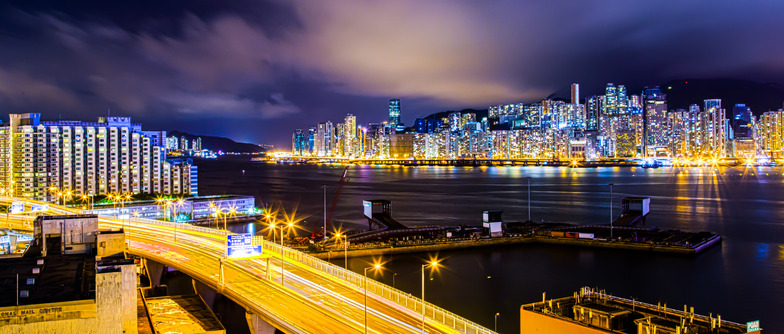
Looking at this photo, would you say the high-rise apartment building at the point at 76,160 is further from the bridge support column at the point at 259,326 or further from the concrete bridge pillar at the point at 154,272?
the bridge support column at the point at 259,326

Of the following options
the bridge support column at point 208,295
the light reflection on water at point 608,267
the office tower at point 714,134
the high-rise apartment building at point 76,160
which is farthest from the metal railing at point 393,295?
the office tower at point 714,134

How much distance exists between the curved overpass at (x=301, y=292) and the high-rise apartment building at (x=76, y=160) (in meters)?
34.8

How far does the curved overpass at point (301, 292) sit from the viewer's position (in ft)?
40.4

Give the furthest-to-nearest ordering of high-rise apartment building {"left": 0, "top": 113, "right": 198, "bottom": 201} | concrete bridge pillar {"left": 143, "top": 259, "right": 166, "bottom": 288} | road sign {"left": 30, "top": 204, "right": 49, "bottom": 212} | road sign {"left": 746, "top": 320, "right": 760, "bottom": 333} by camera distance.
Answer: high-rise apartment building {"left": 0, "top": 113, "right": 198, "bottom": 201}
road sign {"left": 30, "top": 204, "right": 49, "bottom": 212}
concrete bridge pillar {"left": 143, "top": 259, "right": 166, "bottom": 288}
road sign {"left": 746, "top": 320, "right": 760, "bottom": 333}

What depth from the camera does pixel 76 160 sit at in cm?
5269

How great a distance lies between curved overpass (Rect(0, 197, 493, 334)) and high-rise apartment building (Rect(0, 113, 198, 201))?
1368 inches

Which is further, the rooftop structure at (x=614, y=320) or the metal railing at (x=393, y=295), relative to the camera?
the metal railing at (x=393, y=295)

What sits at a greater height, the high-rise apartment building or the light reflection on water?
the high-rise apartment building

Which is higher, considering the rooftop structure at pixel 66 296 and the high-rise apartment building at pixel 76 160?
the high-rise apartment building at pixel 76 160

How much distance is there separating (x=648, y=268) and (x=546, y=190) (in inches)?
1928

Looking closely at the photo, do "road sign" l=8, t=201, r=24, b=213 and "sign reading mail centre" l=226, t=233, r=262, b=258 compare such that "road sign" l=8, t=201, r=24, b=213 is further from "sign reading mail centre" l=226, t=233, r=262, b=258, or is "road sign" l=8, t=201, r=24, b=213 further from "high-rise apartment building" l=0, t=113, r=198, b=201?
"sign reading mail centre" l=226, t=233, r=262, b=258

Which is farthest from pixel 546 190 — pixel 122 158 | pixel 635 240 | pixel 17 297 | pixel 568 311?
pixel 17 297

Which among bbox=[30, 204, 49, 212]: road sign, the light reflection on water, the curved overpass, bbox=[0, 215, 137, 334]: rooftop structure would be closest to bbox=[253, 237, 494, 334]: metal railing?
the curved overpass

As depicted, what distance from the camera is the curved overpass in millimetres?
12320
